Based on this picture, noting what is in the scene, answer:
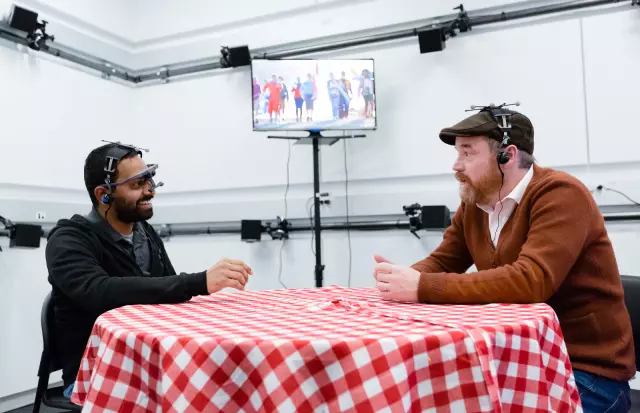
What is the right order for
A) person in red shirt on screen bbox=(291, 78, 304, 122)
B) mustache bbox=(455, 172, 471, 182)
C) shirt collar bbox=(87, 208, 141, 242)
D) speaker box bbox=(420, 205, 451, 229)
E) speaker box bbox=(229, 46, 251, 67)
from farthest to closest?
speaker box bbox=(229, 46, 251, 67) → person in red shirt on screen bbox=(291, 78, 304, 122) → speaker box bbox=(420, 205, 451, 229) → shirt collar bbox=(87, 208, 141, 242) → mustache bbox=(455, 172, 471, 182)

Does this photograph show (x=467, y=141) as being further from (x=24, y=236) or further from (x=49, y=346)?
(x=24, y=236)

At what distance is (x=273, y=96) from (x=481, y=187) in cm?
237

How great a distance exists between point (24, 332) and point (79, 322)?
2.06 metres

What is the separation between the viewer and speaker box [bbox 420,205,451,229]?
11.5ft

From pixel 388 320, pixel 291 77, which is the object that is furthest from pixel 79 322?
pixel 291 77

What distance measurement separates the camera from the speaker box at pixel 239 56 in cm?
435

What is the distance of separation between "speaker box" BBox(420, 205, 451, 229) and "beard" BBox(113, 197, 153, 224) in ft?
6.48

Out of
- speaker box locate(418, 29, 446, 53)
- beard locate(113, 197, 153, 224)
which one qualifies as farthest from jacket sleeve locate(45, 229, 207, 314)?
speaker box locate(418, 29, 446, 53)

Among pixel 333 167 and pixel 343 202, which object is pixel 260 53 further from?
pixel 343 202

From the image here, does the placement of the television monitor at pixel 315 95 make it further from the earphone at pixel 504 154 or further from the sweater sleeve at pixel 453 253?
the earphone at pixel 504 154

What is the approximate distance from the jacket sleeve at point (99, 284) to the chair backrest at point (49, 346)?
19 cm

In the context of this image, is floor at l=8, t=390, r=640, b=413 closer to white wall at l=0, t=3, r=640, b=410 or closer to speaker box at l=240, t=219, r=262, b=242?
white wall at l=0, t=3, r=640, b=410

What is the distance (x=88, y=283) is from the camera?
1.74 meters

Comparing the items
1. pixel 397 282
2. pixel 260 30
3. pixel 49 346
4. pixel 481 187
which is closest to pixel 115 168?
pixel 49 346
